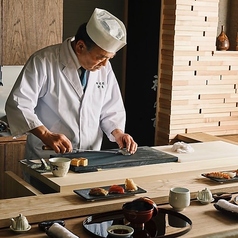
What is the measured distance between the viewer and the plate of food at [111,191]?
2.24 metres

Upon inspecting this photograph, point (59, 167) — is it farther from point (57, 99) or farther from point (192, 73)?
point (192, 73)

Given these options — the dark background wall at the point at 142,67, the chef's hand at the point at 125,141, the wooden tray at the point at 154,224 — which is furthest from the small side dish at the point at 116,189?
the dark background wall at the point at 142,67

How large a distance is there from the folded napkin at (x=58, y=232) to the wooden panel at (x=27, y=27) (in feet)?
8.13

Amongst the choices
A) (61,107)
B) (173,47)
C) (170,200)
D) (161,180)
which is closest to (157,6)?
(173,47)

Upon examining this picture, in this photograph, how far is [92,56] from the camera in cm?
295

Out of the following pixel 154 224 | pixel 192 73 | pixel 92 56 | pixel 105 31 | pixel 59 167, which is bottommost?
pixel 154 224

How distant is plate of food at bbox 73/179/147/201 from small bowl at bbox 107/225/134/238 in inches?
13.1

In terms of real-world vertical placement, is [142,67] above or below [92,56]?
below

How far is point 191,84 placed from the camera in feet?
15.5

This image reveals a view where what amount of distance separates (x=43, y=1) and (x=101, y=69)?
1.23 meters

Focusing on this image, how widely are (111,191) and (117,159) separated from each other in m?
0.55

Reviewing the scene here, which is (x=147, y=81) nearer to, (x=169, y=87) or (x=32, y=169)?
(x=169, y=87)

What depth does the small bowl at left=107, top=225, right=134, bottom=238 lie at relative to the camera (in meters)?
1.83

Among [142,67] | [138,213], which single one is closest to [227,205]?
[138,213]
